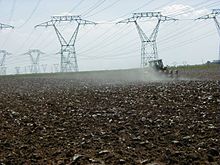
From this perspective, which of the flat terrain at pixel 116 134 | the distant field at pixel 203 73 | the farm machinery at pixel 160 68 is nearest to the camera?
the flat terrain at pixel 116 134

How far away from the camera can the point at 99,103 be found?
20.7 meters

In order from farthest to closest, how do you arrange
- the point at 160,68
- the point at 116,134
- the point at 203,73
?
the point at 203,73, the point at 160,68, the point at 116,134

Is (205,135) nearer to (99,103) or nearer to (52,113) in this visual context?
(52,113)

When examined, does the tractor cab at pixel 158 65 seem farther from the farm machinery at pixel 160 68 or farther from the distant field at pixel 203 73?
the distant field at pixel 203 73

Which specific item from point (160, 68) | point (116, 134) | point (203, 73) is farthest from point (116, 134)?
point (203, 73)

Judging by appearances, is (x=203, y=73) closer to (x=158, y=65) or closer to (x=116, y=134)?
(x=158, y=65)

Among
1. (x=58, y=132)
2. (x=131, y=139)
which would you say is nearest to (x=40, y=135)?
(x=58, y=132)

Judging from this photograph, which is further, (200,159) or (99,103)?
(99,103)

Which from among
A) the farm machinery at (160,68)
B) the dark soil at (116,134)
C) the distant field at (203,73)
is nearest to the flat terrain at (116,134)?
the dark soil at (116,134)

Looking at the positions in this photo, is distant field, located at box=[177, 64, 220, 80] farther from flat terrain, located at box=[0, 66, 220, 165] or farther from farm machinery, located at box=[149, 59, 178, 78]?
flat terrain, located at box=[0, 66, 220, 165]

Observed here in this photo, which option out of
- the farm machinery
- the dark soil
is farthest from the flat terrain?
the farm machinery

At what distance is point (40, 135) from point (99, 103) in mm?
7864

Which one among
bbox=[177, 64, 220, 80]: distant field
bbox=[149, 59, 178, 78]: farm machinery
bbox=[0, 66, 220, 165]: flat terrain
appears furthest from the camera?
bbox=[149, 59, 178, 78]: farm machinery

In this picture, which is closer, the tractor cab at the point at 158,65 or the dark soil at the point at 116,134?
the dark soil at the point at 116,134
